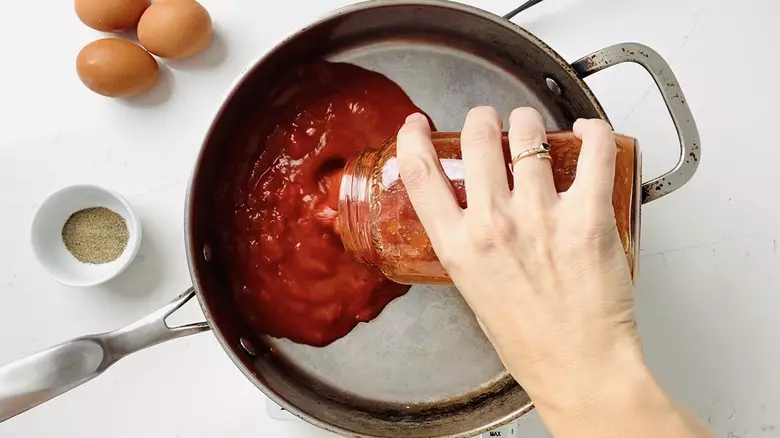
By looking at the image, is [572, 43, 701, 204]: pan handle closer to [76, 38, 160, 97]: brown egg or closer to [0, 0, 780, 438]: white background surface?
[0, 0, 780, 438]: white background surface

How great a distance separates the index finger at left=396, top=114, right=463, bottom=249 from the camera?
560mm

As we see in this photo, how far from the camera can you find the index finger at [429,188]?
560mm

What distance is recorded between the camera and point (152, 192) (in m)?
0.89

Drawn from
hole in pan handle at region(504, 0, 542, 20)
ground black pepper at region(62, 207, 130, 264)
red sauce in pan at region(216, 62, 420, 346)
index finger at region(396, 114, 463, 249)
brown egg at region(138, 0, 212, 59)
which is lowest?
ground black pepper at region(62, 207, 130, 264)

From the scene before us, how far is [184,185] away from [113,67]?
168mm

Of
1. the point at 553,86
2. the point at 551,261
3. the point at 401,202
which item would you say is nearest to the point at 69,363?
the point at 401,202

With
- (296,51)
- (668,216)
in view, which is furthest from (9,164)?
(668,216)

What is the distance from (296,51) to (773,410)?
0.78 metres

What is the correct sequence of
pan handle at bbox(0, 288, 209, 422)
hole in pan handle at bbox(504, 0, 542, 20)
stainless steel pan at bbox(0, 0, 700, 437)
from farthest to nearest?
hole in pan handle at bbox(504, 0, 542, 20) < stainless steel pan at bbox(0, 0, 700, 437) < pan handle at bbox(0, 288, 209, 422)

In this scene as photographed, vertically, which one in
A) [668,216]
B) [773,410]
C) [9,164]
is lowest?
[9,164]

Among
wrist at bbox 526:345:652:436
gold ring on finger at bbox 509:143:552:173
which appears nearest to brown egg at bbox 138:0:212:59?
gold ring on finger at bbox 509:143:552:173

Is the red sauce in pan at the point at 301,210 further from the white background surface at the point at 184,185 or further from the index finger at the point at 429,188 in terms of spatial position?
the index finger at the point at 429,188

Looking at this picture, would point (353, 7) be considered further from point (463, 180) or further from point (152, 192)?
point (152, 192)

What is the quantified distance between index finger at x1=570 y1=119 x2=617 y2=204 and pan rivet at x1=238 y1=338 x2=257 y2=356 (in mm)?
437
